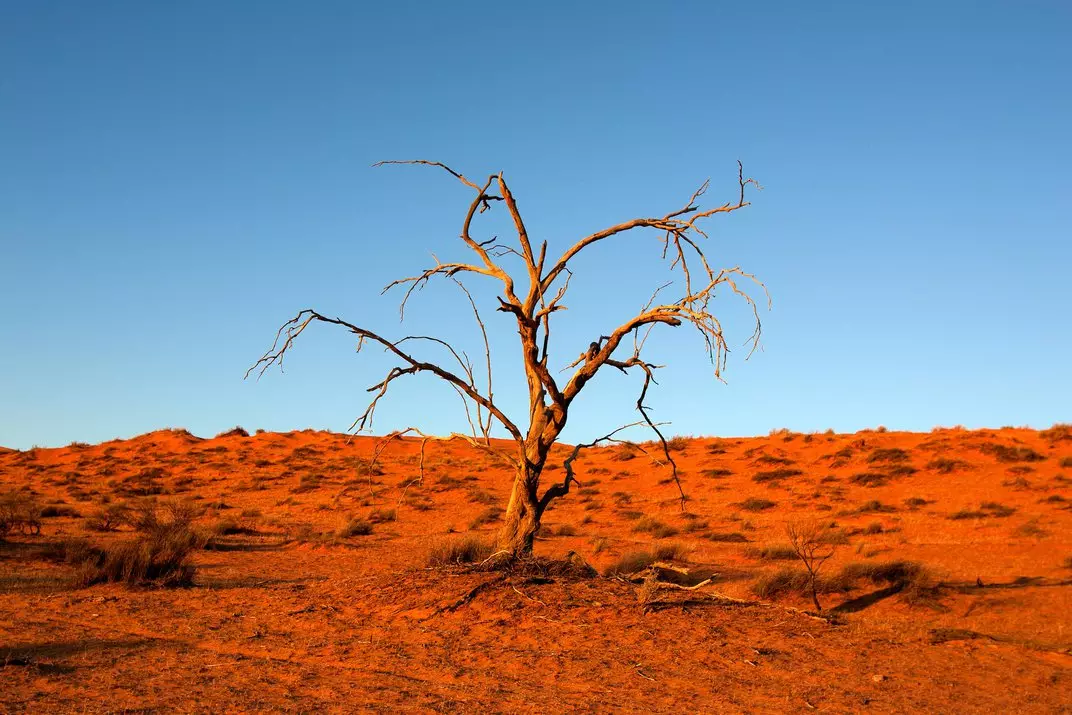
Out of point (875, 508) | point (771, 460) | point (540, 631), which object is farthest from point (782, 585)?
point (771, 460)

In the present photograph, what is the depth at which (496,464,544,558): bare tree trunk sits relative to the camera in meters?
10.1

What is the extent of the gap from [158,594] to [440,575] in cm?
381

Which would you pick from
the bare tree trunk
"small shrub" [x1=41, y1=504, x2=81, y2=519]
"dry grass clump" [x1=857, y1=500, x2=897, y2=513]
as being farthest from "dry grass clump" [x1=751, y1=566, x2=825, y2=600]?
"small shrub" [x1=41, y1=504, x2=81, y2=519]

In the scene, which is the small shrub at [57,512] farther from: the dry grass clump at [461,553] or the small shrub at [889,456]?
the small shrub at [889,456]

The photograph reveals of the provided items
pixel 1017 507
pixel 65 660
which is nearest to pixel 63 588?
pixel 65 660

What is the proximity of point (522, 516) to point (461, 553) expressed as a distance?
180 cm

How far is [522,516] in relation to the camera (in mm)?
10398

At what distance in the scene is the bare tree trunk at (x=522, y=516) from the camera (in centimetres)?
1008

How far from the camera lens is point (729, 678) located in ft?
24.7

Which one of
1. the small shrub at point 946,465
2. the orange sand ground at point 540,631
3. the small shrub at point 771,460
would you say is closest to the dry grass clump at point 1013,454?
the small shrub at point 946,465

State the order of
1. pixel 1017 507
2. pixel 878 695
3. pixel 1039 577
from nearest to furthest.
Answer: pixel 878 695 → pixel 1039 577 → pixel 1017 507

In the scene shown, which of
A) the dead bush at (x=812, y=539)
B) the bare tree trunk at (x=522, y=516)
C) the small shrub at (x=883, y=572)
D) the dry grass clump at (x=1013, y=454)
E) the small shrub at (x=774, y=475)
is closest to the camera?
the bare tree trunk at (x=522, y=516)

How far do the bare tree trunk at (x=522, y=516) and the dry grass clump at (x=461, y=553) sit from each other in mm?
829

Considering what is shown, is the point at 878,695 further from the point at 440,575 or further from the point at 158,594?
the point at 158,594
